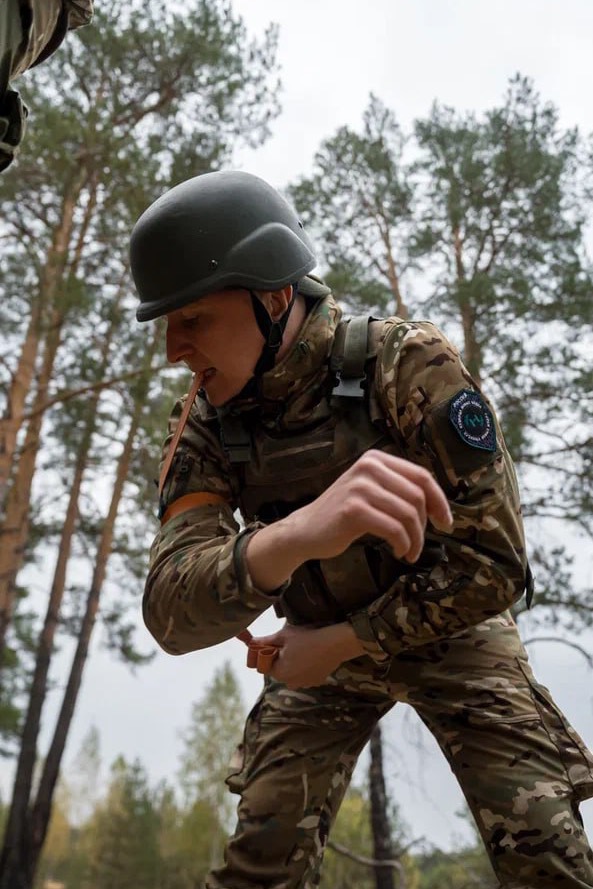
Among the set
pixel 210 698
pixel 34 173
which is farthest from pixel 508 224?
pixel 210 698

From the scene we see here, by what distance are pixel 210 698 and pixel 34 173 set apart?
61.3 feet

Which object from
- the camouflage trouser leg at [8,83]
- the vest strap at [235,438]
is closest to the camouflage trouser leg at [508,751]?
the vest strap at [235,438]

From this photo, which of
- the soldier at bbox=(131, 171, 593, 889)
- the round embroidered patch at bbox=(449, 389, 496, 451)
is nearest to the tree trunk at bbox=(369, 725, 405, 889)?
the soldier at bbox=(131, 171, 593, 889)

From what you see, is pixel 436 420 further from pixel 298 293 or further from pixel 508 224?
pixel 508 224

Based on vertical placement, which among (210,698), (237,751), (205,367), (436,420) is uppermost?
(210,698)

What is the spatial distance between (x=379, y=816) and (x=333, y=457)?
829 centimetres

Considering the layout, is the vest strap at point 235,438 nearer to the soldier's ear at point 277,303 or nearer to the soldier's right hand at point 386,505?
the soldier's ear at point 277,303

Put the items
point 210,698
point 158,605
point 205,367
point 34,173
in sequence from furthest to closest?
1. point 210,698
2. point 34,173
3. point 205,367
4. point 158,605

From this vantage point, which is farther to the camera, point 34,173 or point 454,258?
point 454,258

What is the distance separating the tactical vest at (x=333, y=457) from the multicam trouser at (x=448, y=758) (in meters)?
0.21

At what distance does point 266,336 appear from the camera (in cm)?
235

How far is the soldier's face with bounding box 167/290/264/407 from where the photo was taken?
7.64ft

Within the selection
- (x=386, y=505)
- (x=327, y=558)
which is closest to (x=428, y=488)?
(x=386, y=505)

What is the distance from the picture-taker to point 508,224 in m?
10.4
